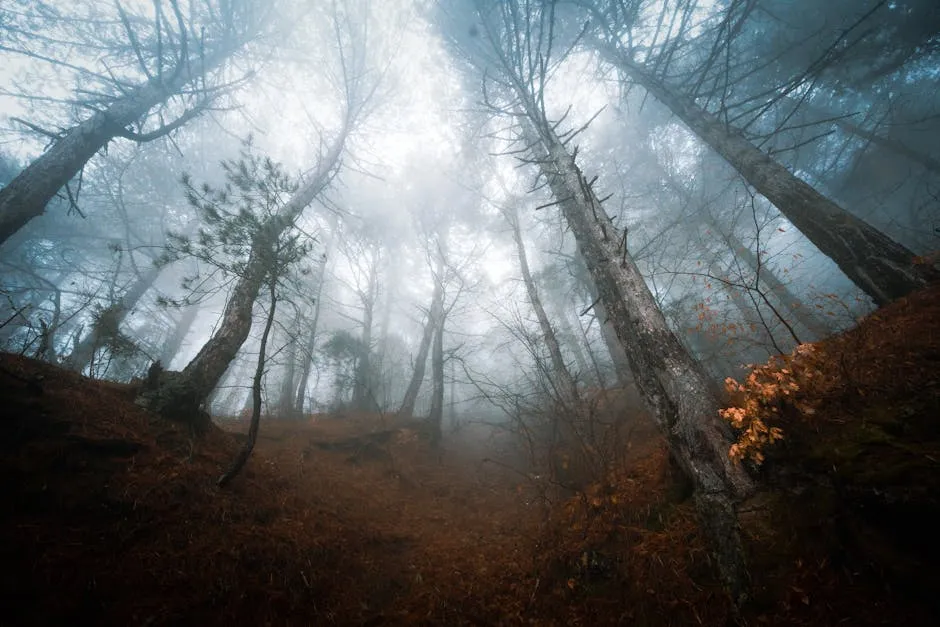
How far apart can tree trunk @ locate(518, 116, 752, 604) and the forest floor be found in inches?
6.2

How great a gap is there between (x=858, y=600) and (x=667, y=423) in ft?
4.86

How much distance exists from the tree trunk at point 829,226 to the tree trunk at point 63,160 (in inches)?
409

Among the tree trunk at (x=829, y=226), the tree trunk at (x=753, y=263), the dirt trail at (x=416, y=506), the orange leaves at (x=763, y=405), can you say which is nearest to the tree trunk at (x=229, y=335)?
the dirt trail at (x=416, y=506)

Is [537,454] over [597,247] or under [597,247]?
under

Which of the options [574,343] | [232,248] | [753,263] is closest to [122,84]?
[232,248]

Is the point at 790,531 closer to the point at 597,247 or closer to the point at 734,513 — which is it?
the point at 734,513

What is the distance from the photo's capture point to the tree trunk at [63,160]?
530 centimetres

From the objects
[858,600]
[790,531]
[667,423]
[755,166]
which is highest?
[755,166]

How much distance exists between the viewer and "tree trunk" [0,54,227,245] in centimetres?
530

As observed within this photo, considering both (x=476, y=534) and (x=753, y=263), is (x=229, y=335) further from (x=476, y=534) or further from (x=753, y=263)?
(x=753, y=263)

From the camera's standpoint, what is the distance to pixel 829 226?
4.97 meters

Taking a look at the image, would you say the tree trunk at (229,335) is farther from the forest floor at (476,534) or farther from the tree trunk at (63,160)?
the tree trunk at (63,160)

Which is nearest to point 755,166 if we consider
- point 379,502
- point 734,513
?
point 734,513

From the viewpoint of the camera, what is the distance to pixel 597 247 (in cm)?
421
